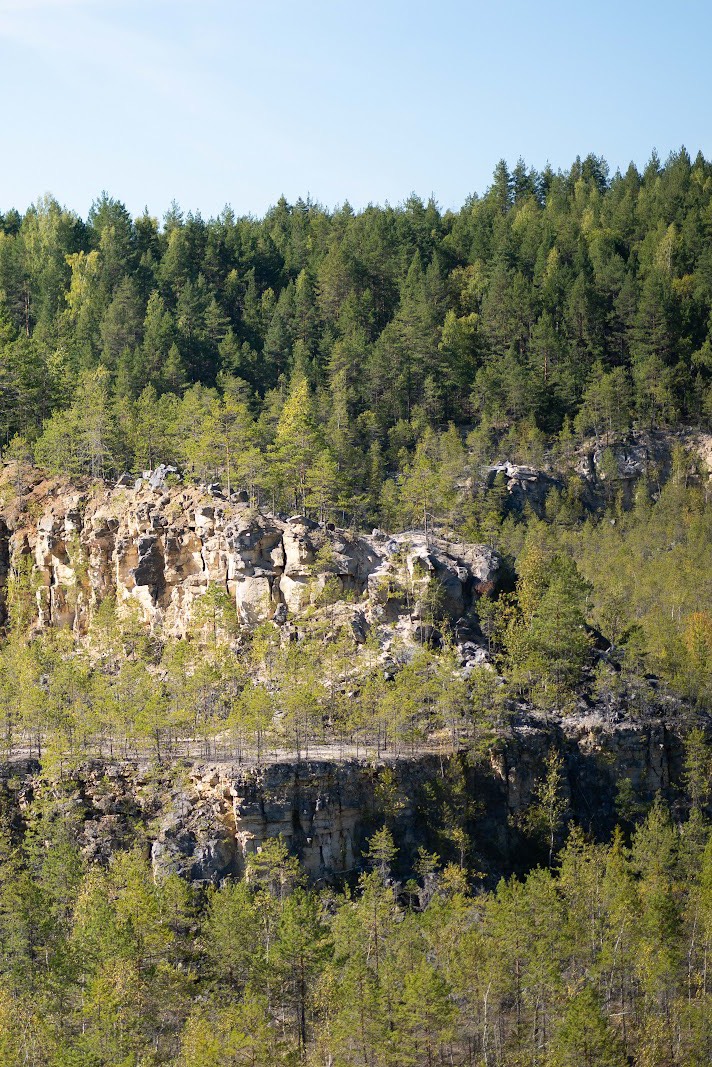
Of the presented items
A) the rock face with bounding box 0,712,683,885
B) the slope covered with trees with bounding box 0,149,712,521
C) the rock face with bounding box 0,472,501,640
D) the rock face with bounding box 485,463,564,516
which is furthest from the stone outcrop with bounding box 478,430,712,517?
the rock face with bounding box 0,712,683,885

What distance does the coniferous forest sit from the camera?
65688 millimetres

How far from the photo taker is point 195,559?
10131 cm

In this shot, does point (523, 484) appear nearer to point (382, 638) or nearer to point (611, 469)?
point (611, 469)

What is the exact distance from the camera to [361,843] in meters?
80.4

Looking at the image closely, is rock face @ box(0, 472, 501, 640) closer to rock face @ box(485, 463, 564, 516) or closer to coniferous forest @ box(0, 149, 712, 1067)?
coniferous forest @ box(0, 149, 712, 1067)

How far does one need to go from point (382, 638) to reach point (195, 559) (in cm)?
1686

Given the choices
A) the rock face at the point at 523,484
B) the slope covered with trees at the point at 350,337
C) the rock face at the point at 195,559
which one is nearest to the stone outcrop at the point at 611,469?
the rock face at the point at 523,484

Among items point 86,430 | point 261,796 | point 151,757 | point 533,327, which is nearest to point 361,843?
point 261,796

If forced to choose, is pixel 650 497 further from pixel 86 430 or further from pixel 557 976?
pixel 557 976

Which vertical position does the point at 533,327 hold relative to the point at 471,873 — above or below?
above

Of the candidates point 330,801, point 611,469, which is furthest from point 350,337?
point 330,801

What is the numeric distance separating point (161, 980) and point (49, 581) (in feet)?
158

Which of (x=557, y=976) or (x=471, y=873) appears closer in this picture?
(x=557, y=976)

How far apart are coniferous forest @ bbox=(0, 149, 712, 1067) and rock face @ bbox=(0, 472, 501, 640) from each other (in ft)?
2.84
